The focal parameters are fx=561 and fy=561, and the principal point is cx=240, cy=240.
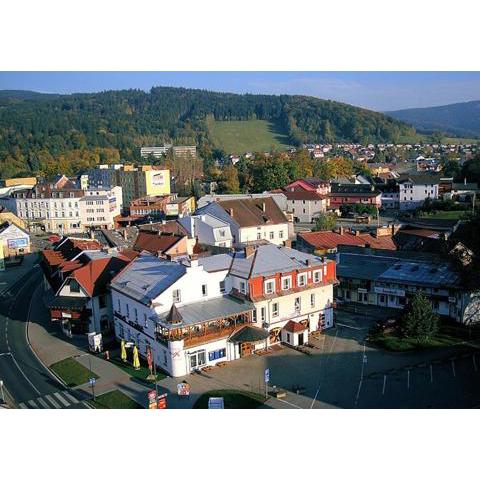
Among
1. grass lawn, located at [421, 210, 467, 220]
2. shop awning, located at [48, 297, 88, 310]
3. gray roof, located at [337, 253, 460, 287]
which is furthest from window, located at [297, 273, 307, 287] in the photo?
grass lawn, located at [421, 210, 467, 220]

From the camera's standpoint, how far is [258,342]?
23.8 metres

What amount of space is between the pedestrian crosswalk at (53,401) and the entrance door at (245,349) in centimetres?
682

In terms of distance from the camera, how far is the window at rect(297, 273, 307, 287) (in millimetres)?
25453

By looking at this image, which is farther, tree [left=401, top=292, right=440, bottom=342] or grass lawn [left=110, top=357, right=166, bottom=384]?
tree [left=401, top=292, right=440, bottom=342]

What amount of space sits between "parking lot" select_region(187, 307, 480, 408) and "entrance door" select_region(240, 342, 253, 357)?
370 millimetres

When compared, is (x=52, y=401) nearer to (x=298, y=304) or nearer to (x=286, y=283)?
(x=286, y=283)

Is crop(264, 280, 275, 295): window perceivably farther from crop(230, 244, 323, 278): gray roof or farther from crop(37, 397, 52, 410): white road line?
crop(37, 397, 52, 410): white road line

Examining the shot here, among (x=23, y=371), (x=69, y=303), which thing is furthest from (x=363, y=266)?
(x=23, y=371)

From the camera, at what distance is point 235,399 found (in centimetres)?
1917

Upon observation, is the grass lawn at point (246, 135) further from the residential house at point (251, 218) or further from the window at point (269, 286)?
the window at point (269, 286)

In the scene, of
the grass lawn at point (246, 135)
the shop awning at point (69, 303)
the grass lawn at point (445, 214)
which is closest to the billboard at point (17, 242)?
the shop awning at point (69, 303)

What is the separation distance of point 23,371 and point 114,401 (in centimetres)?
535

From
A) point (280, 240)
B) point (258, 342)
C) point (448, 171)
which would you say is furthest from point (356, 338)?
point (448, 171)

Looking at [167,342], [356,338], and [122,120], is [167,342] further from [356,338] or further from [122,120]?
[122,120]
